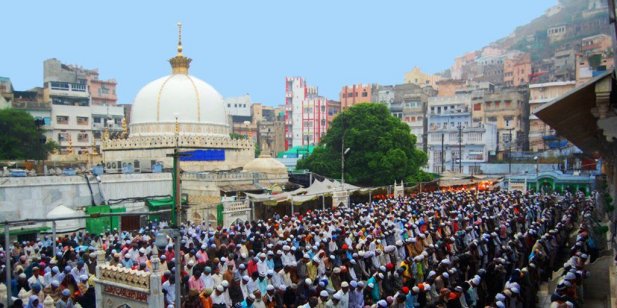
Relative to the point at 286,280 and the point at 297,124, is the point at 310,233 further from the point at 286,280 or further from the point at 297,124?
the point at 297,124

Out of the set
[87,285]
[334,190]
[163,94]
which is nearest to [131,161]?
[163,94]

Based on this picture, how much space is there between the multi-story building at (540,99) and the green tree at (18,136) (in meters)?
43.2

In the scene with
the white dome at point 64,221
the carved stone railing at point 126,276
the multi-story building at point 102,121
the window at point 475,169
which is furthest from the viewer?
the multi-story building at point 102,121

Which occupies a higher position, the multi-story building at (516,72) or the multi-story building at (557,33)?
the multi-story building at (557,33)

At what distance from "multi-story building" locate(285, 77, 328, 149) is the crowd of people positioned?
55.3m

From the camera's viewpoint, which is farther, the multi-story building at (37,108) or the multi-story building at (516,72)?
the multi-story building at (516,72)

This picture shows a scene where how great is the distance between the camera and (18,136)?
38438 mm

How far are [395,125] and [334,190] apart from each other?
513 inches

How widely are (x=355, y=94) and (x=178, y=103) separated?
41.7m

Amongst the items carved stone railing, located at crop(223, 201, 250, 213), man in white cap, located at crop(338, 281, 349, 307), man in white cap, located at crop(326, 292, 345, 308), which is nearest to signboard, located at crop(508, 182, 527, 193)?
carved stone railing, located at crop(223, 201, 250, 213)

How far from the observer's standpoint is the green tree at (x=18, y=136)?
124ft

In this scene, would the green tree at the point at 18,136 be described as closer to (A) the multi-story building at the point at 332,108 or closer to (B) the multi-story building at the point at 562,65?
(A) the multi-story building at the point at 332,108

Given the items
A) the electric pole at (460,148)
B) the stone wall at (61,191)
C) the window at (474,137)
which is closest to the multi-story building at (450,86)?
the window at (474,137)

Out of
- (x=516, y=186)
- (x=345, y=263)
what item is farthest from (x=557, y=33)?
(x=345, y=263)
